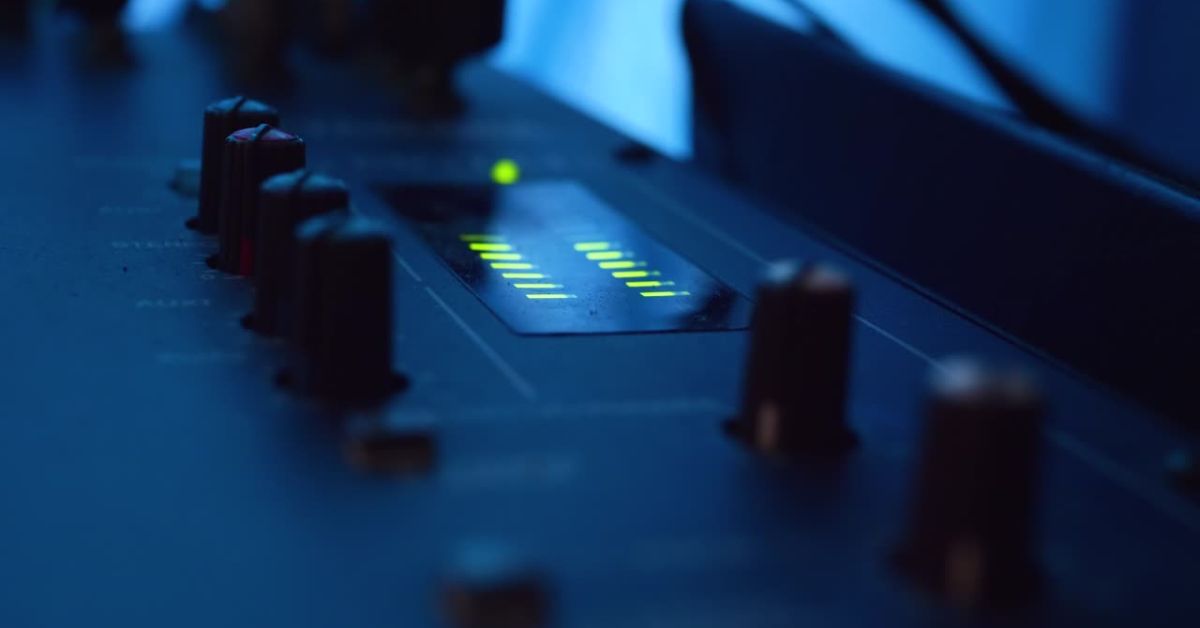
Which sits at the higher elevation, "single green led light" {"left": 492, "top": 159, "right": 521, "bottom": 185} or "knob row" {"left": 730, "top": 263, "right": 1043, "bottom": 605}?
"knob row" {"left": 730, "top": 263, "right": 1043, "bottom": 605}

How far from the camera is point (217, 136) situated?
3.38ft

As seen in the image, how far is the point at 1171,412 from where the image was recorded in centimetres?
106

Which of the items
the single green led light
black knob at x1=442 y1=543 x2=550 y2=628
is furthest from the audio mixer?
the single green led light

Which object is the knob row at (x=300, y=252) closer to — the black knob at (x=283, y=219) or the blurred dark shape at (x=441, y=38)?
the black knob at (x=283, y=219)

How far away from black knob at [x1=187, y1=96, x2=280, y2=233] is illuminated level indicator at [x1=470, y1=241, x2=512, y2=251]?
0.50 ft

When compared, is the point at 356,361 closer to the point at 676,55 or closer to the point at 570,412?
the point at 570,412

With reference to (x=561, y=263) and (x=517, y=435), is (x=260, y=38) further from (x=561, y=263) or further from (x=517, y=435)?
(x=517, y=435)

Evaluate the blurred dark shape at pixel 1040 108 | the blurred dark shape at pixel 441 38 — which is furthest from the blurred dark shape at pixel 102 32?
the blurred dark shape at pixel 1040 108

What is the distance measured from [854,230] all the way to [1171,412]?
1.58ft

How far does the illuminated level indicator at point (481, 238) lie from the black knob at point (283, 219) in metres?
0.26

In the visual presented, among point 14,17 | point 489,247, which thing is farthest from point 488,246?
point 14,17

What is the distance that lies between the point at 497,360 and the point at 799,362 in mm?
209

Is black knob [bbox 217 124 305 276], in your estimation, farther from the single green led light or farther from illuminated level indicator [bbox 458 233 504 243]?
the single green led light

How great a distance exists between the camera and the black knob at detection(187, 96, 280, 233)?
103 centimetres
